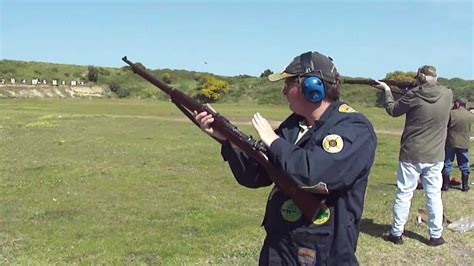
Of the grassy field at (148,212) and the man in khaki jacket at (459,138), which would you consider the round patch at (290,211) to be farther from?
the man in khaki jacket at (459,138)

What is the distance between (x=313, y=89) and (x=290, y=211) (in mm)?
768

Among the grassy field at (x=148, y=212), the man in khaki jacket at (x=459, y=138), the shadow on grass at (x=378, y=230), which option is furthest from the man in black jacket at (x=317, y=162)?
the man in khaki jacket at (x=459, y=138)

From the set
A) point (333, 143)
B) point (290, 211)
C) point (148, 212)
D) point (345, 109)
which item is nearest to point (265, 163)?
point (290, 211)

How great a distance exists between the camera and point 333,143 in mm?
3389

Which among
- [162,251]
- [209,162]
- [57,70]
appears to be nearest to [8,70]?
[57,70]

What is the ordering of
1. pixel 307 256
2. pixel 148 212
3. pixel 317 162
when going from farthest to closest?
pixel 148 212 → pixel 307 256 → pixel 317 162

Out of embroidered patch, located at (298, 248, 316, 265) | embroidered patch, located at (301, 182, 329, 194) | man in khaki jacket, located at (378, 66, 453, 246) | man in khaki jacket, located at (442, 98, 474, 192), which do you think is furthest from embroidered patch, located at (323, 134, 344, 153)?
man in khaki jacket, located at (442, 98, 474, 192)

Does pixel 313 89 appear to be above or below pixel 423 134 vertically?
above

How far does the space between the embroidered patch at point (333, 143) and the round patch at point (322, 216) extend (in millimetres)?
404

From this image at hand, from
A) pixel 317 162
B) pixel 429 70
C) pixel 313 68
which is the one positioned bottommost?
pixel 317 162

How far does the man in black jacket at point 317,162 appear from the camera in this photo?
3359 mm

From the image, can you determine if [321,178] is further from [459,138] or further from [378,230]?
[459,138]

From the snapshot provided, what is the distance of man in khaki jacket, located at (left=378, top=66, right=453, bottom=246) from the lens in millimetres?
7863

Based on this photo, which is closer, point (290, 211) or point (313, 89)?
point (313, 89)
